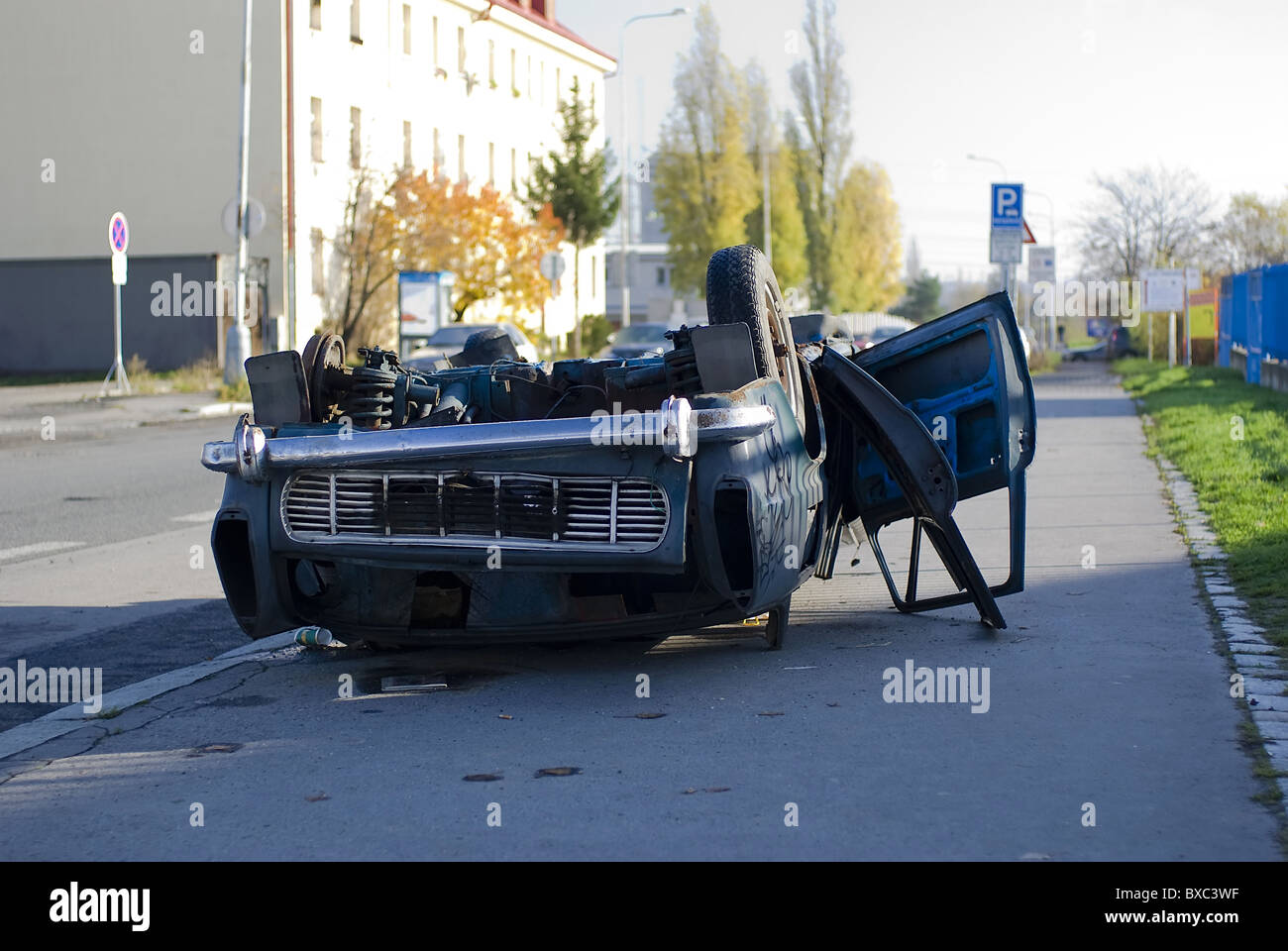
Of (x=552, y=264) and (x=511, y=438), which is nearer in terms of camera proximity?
(x=511, y=438)

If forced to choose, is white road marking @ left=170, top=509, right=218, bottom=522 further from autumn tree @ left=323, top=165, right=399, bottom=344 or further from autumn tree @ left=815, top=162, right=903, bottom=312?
autumn tree @ left=815, top=162, right=903, bottom=312

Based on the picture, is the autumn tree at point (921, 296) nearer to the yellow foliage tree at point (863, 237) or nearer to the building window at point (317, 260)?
the yellow foliage tree at point (863, 237)

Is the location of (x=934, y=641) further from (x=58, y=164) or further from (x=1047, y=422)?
(x=58, y=164)

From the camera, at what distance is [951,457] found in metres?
7.07

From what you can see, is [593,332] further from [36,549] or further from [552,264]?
[36,549]

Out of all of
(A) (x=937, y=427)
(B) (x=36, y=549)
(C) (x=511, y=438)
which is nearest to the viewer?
(C) (x=511, y=438)

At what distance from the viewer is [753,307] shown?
623 cm

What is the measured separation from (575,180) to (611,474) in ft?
170

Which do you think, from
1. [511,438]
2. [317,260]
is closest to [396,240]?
[317,260]

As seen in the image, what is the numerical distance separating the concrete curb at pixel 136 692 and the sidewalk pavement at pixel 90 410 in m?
16.2

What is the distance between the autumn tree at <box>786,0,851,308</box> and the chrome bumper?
7808 centimetres

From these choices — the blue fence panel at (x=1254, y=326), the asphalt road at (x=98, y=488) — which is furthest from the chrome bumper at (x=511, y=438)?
the blue fence panel at (x=1254, y=326)
